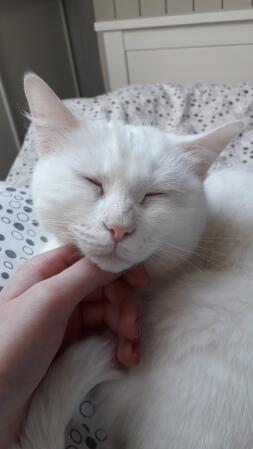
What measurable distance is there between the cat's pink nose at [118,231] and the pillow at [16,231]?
11.1 inches

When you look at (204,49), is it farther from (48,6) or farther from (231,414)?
(231,414)

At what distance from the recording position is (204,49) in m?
1.82

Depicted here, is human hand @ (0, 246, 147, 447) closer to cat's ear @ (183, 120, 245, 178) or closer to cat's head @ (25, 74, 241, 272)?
cat's head @ (25, 74, 241, 272)

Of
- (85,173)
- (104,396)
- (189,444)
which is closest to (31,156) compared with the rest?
(85,173)

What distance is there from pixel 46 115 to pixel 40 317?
32 centimetres

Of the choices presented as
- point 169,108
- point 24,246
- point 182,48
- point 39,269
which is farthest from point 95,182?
point 182,48

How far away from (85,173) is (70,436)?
382 mm

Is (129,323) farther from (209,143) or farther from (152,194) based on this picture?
(209,143)

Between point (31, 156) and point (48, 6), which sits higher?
point (48, 6)

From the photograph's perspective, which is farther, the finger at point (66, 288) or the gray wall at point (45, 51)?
the gray wall at point (45, 51)

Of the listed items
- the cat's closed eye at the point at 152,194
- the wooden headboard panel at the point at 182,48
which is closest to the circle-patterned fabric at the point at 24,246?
the cat's closed eye at the point at 152,194

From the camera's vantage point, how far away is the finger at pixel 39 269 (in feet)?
1.81

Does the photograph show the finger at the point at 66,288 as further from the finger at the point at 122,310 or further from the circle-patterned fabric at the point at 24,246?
the circle-patterned fabric at the point at 24,246

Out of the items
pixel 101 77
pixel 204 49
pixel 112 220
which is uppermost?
pixel 112 220
